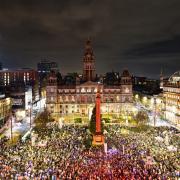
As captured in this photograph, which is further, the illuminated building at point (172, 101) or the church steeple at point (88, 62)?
the church steeple at point (88, 62)

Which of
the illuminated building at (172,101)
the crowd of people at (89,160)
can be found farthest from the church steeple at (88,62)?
the crowd of people at (89,160)

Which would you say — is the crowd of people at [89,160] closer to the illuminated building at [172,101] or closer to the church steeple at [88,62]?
the illuminated building at [172,101]

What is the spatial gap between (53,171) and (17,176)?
4233 mm

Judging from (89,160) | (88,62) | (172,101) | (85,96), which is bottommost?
(89,160)

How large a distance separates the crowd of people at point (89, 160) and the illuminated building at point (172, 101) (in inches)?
1594

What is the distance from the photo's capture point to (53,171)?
39531 mm

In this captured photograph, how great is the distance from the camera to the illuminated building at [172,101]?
103419 mm

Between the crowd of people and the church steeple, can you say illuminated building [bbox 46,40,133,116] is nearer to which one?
the church steeple

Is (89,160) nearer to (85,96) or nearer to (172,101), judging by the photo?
(172,101)

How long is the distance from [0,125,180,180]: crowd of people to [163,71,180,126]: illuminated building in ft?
133

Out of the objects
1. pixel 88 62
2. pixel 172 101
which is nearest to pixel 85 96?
pixel 88 62

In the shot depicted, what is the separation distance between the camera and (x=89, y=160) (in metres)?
45.9

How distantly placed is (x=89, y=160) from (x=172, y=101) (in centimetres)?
7052

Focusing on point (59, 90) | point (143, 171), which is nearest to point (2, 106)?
point (59, 90)
